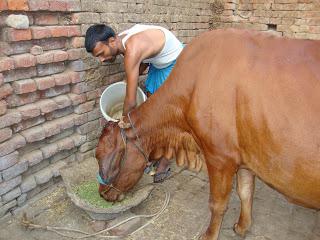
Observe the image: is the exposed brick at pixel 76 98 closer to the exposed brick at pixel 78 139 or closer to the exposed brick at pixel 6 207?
the exposed brick at pixel 78 139

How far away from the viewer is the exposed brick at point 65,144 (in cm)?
334

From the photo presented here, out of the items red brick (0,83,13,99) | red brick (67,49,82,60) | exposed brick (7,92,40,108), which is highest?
red brick (67,49,82,60)

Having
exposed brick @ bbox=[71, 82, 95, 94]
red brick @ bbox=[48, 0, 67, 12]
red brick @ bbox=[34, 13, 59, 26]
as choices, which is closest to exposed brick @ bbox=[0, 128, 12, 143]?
exposed brick @ bbox=[71, 82, 95, 94]

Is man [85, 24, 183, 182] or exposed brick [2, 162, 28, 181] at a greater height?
man [85, 24, 183, 182]

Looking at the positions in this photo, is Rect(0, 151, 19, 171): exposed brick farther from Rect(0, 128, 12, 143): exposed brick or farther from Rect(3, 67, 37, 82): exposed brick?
Rect(3, 67, 37, 82): exposed brick

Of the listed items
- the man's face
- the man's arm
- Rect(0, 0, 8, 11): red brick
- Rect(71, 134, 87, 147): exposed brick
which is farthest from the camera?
Rect(71, 134, 87, 147): exposed brick

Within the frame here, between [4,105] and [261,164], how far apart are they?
77.1 inches

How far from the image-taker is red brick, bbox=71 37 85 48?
3294mm

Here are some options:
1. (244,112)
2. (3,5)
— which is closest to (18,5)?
(3,5)

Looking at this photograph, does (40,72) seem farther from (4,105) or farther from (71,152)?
(71,152)

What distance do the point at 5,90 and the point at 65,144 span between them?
0.83m

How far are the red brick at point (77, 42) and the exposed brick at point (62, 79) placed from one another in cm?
27

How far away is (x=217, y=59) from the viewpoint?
2.36 metres

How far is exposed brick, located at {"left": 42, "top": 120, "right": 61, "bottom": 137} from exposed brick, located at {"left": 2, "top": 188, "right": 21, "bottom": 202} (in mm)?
534
